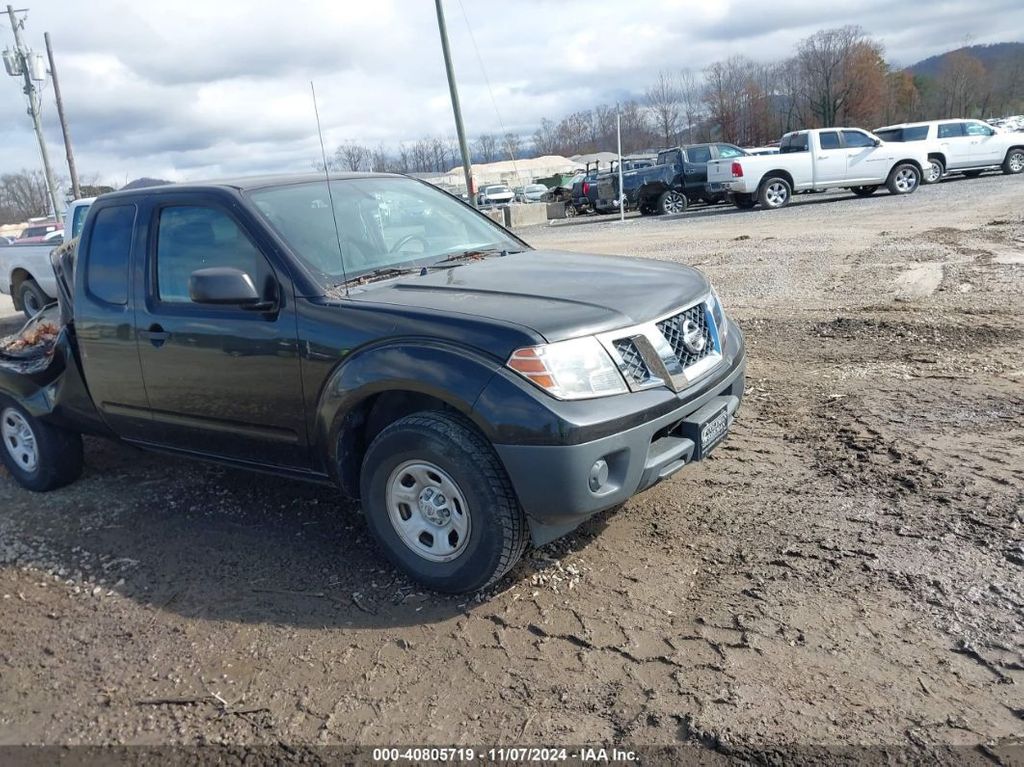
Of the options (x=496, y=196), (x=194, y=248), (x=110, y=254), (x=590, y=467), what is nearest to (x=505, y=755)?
(x=590, y=467)

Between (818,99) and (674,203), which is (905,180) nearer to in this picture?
(674,203)

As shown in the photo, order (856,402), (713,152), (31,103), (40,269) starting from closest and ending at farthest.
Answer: (856,402) < (40,269) < (713,152) < (31,103)

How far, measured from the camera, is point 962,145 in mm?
22938

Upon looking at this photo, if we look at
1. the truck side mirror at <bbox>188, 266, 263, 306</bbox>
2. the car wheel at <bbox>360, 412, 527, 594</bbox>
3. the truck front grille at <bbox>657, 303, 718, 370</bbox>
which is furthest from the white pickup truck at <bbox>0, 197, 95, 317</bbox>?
the truck front grille at <bbox>657, 303, 718, 370</bbox>

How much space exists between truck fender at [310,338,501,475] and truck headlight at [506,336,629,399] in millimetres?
133

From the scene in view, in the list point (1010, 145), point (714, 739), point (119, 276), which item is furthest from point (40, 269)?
point (1010, 145)

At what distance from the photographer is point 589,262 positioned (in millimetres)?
4359

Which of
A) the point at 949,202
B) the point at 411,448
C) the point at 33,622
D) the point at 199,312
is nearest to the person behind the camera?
the point at 411,448

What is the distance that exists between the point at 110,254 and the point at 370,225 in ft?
4.99

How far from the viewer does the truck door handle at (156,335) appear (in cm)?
422

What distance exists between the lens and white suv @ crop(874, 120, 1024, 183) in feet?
73.3

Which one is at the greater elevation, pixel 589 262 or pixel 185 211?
pixel 185 211

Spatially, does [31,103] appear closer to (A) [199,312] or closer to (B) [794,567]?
(A) [199,312]

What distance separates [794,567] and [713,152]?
840 inches
